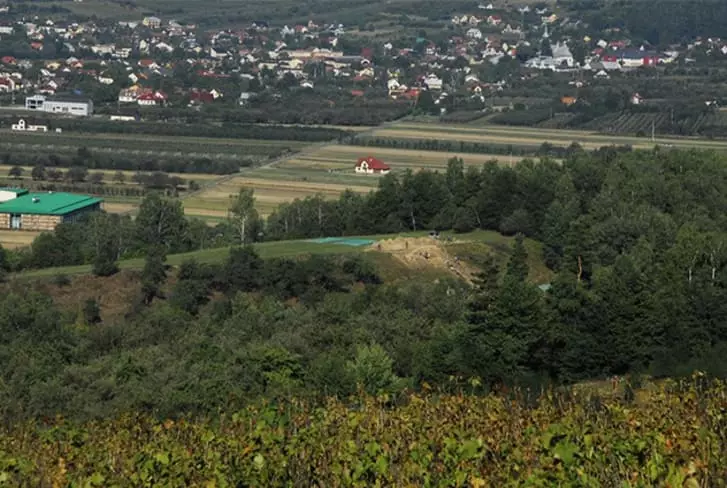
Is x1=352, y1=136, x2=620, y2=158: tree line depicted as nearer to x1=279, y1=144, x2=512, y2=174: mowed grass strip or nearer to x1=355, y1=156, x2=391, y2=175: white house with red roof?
x1=279, y1=144, x2=512, y2=174: mowed grass strip

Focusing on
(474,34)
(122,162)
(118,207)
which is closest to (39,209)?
(118,207)

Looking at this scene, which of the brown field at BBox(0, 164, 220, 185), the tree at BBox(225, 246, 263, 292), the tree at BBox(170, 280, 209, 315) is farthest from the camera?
the brown field at BBox(0, 164, 220, 185)

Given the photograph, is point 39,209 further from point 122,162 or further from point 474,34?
point 474,34

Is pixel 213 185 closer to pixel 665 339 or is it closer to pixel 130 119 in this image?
pixel 130 119

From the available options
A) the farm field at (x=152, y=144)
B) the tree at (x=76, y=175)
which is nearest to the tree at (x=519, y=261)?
the tree at (x=76, y=175)

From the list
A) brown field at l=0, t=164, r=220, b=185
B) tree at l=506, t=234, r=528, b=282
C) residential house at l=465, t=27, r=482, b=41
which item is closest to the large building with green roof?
brown field at l=0, t=164, r=220, b=185

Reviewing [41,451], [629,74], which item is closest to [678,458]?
[41,451]

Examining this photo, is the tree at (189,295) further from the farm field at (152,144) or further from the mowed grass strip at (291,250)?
the farm field at (152,144)
